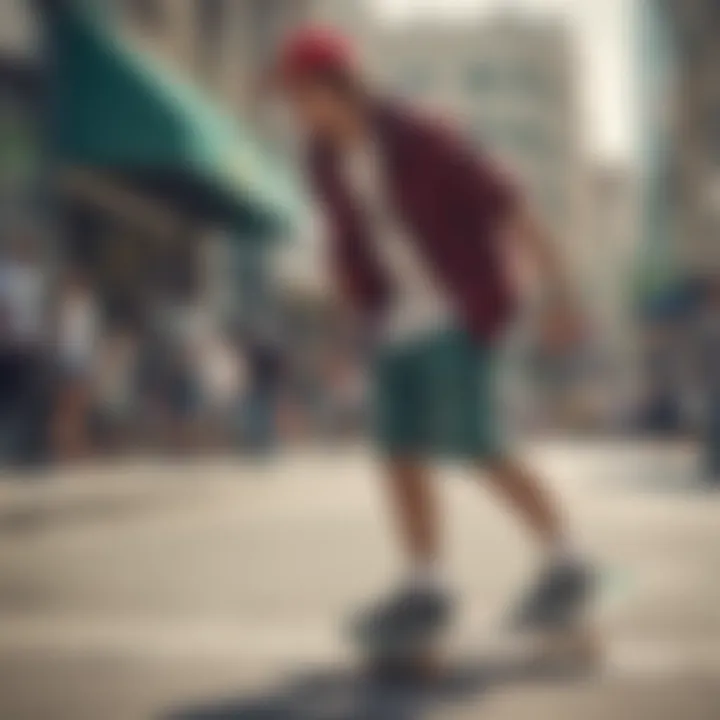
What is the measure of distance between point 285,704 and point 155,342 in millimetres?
341

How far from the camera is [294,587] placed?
1125mm

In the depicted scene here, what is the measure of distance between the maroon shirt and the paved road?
0.14 metres

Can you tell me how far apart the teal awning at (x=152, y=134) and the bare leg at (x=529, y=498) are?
296 millimetres

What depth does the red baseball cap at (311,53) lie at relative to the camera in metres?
1.12

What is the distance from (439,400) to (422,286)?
0.10m

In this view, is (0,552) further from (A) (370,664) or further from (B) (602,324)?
(B) (602,324)

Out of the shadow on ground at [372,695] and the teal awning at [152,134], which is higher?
the teal awning at [152,134]

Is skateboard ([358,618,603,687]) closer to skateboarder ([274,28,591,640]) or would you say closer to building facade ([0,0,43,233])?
skateboarder ([274,28,591,640])

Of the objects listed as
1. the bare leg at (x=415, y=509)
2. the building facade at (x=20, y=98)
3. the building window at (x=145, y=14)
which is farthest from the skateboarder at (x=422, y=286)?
the building facade at (x=20, y=98)

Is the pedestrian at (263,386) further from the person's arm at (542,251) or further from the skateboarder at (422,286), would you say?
the person's arm at (542,251)

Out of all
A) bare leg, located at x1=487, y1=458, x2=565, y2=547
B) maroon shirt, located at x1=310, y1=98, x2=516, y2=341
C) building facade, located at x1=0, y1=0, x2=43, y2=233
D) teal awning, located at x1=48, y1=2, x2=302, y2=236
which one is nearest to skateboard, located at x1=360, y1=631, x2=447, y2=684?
bare leg, located at x1=487, y1=458, x2=565, y2=547

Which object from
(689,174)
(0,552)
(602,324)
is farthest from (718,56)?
(0,552)

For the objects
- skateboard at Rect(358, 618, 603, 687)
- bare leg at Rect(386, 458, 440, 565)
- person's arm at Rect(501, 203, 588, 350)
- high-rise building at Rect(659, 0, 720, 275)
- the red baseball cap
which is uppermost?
the red baseball cap

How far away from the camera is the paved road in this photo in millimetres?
1099
